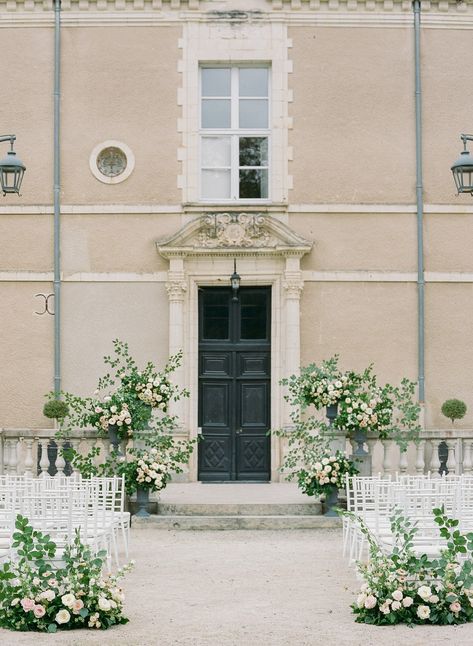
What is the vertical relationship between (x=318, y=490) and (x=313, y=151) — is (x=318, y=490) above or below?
below

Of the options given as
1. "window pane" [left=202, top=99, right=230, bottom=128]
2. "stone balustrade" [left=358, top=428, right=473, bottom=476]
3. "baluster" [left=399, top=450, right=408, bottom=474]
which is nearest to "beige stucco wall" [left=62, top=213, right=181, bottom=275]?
"window pane" [left=202, top=99, right=230, bottom=128]

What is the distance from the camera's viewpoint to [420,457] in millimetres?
12234

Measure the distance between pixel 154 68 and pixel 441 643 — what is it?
34.2 ft

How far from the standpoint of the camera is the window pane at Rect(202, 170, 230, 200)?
1509 centimetres

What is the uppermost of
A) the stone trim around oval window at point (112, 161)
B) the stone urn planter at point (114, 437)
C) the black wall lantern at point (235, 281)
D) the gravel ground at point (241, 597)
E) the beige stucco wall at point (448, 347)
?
the stone trim around oval window at point (112, 161)

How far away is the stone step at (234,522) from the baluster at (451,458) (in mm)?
1407

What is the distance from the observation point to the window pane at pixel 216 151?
15156mm

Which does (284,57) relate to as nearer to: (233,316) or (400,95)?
(400,95)

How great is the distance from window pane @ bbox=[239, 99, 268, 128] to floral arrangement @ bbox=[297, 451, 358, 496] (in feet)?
17.5

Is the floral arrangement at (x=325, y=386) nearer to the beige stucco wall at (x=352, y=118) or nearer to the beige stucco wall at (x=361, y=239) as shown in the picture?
the beige stucco wall at (x=361, y=239)

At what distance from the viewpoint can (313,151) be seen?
49.0 feet

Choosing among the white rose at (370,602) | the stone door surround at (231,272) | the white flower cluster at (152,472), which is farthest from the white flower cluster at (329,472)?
the white rose at (370,602)

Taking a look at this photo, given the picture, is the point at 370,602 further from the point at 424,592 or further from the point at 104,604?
the point at 104,604

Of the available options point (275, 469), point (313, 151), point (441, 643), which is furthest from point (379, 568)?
point (313, 151)
